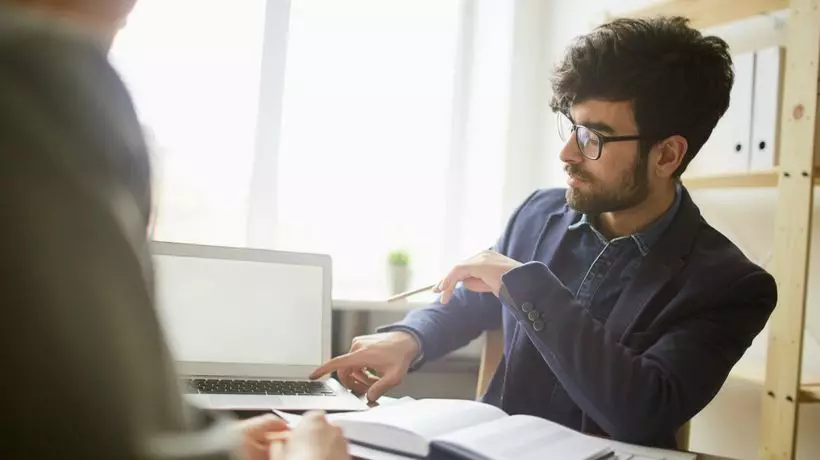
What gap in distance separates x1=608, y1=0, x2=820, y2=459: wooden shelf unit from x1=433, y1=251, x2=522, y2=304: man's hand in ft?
2.20

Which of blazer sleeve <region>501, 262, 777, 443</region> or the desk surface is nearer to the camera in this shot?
blazer sleeve <region>501, 262, 777, 443</region>

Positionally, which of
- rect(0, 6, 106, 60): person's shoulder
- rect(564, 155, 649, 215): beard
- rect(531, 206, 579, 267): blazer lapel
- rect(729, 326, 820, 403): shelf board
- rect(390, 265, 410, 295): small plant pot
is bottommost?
rect(729, 326, 820, 403): shelf board

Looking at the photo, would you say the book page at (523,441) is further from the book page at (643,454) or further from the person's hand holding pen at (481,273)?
the person's hand holding pen at (481,273)

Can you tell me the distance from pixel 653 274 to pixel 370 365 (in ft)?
1.64

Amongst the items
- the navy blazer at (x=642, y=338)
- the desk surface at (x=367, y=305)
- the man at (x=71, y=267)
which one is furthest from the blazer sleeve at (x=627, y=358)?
the desk surface at (x=367, y=305)

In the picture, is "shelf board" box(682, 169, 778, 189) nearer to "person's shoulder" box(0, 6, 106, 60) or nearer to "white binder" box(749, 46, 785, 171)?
"white binder" box(749, 46, 785, 171)

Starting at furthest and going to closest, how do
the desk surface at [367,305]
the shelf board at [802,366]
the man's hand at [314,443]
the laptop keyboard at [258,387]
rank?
the desk surface at [367,305] < the shelf board at [802,366] < the laptop keyboard at [258,387] < the man's hand at [314,443]

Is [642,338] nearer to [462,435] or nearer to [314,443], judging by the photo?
[462,435]

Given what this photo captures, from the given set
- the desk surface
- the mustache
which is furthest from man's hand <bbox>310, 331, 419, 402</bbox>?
the desk surface

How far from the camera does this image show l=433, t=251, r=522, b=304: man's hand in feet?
3.92

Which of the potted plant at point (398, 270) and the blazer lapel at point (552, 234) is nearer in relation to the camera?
the blazer lapel at point (552, 234)

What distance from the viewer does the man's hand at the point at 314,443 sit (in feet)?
1.93

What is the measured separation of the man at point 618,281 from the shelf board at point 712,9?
1.56 ft

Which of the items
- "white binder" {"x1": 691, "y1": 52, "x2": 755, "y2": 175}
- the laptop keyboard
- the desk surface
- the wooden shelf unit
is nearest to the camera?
the laptop keyboard
